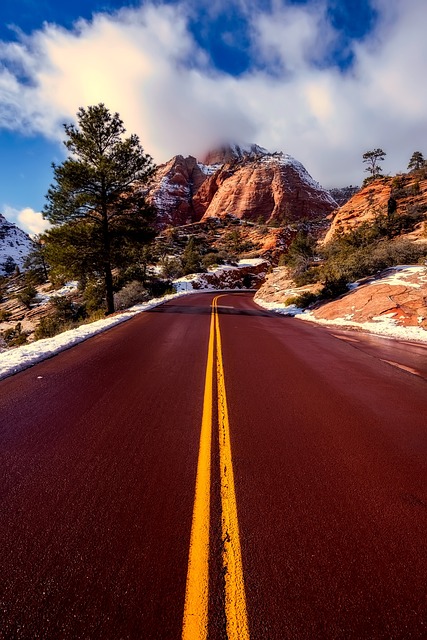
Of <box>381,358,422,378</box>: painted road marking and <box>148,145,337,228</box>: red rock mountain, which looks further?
<box>148,145,337,228</box>: red rock mountain

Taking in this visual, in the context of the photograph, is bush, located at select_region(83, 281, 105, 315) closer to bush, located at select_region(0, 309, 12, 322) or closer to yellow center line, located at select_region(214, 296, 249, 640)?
bush, located at select_region(0, 309, 12, 322)

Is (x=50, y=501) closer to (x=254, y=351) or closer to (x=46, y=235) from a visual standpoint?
(x=254, y=351)

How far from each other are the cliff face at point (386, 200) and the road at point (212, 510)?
91.1ft

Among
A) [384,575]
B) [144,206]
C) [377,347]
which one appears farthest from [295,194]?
[384,575]

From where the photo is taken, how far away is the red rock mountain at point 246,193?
100 metres

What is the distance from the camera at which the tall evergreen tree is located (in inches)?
591

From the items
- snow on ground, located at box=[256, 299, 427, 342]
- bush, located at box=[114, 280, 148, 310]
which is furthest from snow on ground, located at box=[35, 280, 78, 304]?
snow on ground, located at box=[256, 299, 427, 342]

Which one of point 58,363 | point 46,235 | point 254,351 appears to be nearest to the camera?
point 58,363

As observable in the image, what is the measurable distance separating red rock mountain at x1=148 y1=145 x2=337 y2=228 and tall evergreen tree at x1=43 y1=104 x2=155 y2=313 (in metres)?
81.2

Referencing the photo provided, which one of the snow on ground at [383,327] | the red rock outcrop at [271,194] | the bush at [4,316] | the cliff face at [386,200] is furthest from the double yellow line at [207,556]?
the red rock outcrop at [271,194]

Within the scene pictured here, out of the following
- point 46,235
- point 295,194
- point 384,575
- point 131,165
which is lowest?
point 384,575

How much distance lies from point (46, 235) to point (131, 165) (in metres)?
6.30

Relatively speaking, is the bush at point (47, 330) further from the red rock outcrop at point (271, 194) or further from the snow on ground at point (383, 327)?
the red rock outcrop at point (271, 194)

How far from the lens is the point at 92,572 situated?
1804mm
